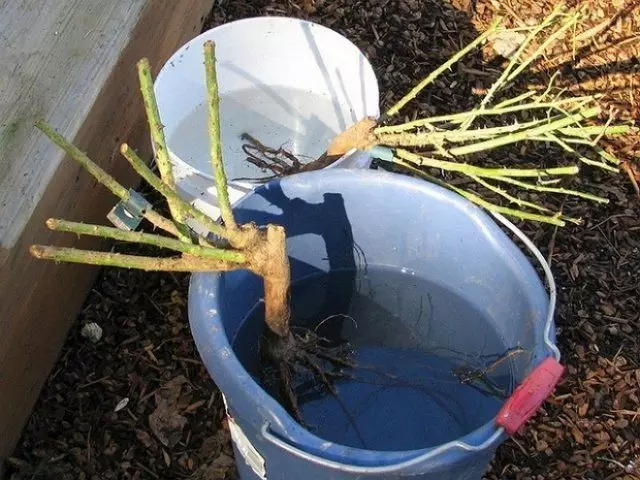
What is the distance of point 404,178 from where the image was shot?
125cm

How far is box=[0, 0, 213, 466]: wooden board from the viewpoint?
1.37 m

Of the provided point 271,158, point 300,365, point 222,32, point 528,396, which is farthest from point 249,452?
point 222,32

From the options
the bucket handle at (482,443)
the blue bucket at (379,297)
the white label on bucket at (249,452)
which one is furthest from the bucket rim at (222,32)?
the bucket handle at (482,443)

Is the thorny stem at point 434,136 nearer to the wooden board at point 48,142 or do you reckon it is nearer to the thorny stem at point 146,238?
the thorny stem at point 146,238

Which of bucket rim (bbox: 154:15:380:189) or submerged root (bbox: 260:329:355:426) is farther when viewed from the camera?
bucket rim (bbox: 154:15:380:189)

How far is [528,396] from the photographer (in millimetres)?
1027

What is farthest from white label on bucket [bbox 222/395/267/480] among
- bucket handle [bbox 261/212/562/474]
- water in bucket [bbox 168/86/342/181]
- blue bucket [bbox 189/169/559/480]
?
water in bucket [bbox 168/86/342/181]

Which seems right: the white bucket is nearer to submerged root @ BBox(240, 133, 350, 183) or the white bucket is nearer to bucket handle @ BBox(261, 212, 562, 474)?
submerged root @ BBox(240, 133, 350, 183)

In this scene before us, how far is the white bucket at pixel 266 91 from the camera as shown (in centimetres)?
164

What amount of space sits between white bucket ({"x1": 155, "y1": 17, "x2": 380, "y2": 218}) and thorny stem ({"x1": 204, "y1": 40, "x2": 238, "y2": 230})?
40 centimetres

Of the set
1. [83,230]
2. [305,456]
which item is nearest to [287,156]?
[83,230]

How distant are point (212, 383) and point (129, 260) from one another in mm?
620

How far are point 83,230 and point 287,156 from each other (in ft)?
2.27

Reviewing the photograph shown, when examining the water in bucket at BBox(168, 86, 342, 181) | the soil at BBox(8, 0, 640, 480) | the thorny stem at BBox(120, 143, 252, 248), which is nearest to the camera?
the thorny stem at BBox(120, 143, 252, 248)
